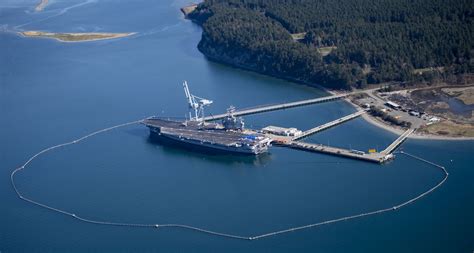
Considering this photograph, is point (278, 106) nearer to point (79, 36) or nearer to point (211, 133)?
point (211, 133)

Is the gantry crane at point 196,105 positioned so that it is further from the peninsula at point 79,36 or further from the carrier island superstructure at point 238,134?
the peninsula at point 79,36

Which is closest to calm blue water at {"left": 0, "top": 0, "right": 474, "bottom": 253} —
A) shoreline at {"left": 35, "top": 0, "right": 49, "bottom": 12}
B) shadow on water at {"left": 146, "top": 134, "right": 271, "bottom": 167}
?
shadow on water at {"left": 146, "top": 134, "right": 271, "bottom": 167}

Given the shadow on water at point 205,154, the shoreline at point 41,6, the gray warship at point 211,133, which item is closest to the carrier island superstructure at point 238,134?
the gray warship at point 211,133

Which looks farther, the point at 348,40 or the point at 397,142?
the point at 348,40

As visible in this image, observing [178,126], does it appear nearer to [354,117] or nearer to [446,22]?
[354,117]

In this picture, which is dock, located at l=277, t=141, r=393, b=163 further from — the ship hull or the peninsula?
the peninsula

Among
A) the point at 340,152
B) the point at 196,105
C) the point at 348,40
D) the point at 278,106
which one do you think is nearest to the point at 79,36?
the point at 348,40
